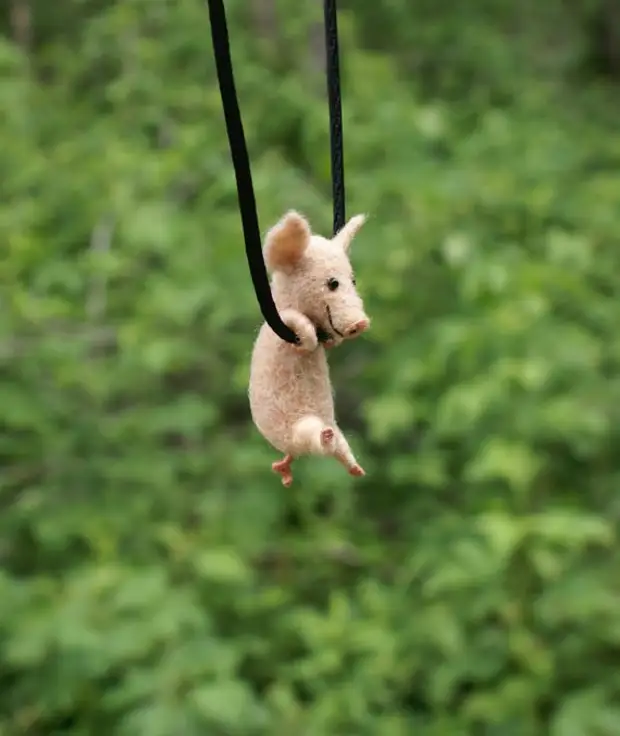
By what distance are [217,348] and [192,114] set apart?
0.56 metres

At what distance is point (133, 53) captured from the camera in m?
1.76

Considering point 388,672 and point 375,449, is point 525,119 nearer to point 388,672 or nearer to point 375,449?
point 375,449

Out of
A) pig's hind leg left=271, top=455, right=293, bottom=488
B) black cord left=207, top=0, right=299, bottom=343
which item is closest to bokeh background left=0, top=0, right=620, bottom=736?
pig's hind leg left=271, top=455, right=293, bottom=488

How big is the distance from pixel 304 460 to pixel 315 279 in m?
A: 0.99

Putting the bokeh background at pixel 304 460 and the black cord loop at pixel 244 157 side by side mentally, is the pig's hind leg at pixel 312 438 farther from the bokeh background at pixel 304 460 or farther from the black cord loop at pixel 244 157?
the bokeh background at pixel 304 460

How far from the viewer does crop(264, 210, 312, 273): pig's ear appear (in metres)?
0.35

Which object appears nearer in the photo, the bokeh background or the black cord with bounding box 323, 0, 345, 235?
the black cord with bounding box 323, 0, 345, 235

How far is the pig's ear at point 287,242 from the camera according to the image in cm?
35

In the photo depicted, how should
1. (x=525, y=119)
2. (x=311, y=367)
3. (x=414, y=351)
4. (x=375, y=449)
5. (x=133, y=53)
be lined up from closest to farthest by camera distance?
(x=311, y=367) < (x=414, y=351) < (x=375, y=449) < (x=133, y=53) < (x=525, y=119)

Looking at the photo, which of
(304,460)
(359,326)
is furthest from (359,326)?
(304,460)

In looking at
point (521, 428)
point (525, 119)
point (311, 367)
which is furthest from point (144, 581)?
point (525, 119)

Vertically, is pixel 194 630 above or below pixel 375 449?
below

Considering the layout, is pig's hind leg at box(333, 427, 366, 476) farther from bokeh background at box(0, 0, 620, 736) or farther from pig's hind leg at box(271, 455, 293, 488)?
bokeh background at box(0, 0, 620, 736)

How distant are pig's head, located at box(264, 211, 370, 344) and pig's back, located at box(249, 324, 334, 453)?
16 millimetres
